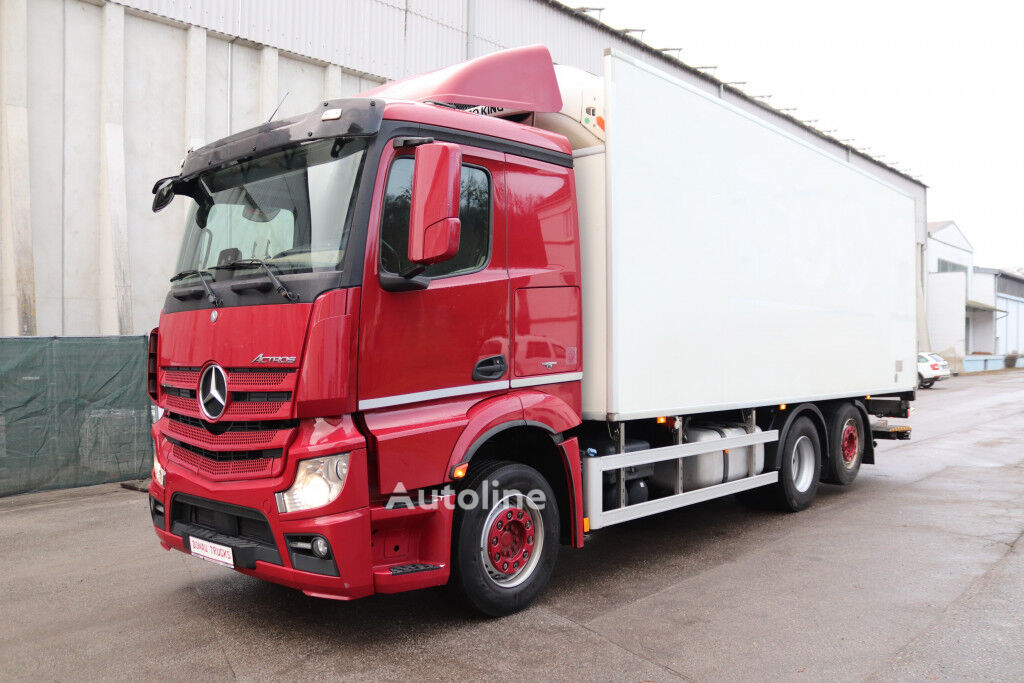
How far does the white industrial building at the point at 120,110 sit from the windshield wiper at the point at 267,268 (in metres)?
8.18

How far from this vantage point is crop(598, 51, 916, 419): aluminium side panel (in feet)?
17.2

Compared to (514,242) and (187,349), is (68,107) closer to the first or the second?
(187,349)

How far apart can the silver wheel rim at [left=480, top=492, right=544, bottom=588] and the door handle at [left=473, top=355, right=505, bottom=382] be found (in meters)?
0.71

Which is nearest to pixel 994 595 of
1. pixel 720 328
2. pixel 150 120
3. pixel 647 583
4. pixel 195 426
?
pixel 647 583

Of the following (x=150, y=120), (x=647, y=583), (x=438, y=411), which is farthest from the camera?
(x=150, y=120)

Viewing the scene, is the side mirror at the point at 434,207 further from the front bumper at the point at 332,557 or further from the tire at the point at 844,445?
the tire at the point at 844,445

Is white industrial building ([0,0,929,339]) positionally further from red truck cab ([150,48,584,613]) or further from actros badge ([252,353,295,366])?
actros badge ([252,353,295,366])

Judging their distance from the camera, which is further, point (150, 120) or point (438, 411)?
point (150, 120)

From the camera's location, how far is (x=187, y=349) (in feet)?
14.5

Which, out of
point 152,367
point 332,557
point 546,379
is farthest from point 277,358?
point 152,367

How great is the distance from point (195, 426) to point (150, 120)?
9466 millimetres

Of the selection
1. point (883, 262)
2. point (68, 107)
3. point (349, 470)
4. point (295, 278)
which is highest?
point (68, 107)

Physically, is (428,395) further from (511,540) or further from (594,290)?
(594,290)

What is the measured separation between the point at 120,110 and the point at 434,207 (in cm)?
983
